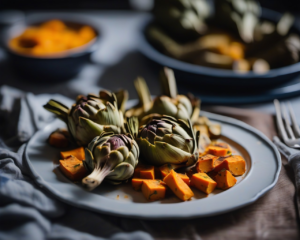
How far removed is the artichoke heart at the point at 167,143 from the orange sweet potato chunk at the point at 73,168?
4.9 inches

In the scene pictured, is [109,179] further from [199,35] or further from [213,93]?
[199,35]

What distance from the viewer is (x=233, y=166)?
657 mm

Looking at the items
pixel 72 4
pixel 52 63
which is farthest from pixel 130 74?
pixel 72 4

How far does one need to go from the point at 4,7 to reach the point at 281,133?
192 cm

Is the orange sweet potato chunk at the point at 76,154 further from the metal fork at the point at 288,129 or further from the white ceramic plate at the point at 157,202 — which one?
the metal fork at the point at 288,129

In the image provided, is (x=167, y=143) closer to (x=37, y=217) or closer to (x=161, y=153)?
(x=161, y=153)

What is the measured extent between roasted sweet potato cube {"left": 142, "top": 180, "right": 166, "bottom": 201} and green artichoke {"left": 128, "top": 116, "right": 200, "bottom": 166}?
0.22ft

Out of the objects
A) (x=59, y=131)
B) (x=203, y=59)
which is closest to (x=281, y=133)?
(x=203, y=59)

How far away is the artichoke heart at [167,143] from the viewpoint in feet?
2.12

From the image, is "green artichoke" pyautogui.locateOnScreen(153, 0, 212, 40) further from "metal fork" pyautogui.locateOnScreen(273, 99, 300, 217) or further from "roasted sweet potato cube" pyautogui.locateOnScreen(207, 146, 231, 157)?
"roasted sweet potato cube" pyautogui.locateOnScreen(207, 146, 231, 157)

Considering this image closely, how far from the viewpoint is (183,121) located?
2.26 ft

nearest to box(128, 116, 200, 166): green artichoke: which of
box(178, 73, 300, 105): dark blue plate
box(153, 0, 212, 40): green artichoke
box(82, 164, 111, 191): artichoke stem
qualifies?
box(82, 164, 111, 191): artichoke stem

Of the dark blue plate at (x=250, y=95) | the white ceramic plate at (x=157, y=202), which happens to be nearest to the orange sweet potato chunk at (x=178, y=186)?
the white ceramic plate at (x=157, y=202)

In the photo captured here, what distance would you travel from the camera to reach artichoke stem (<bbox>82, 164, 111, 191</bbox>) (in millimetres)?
563
